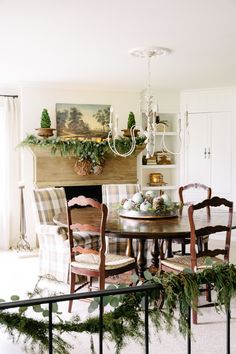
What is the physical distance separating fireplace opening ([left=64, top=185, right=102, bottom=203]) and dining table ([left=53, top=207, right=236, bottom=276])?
1753 millimetres

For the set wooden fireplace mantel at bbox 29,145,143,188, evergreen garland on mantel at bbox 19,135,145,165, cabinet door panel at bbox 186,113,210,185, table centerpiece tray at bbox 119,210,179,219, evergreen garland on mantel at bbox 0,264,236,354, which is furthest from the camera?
cabinet door panel at bbox 186,113,210,185

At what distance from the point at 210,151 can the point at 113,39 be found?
12.0 ft

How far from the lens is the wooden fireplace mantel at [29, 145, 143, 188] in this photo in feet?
21.6

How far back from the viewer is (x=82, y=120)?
22.6 ft

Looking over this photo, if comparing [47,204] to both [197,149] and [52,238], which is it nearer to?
[52,238]

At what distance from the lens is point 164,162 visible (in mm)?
7578

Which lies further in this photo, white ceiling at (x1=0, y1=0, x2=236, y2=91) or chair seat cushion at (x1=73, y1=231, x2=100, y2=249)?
chair seat cushion at (x1=73, y1=231, x2=100, y2=249)

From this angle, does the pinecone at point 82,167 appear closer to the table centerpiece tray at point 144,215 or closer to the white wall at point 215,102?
the white wall at point 215,102

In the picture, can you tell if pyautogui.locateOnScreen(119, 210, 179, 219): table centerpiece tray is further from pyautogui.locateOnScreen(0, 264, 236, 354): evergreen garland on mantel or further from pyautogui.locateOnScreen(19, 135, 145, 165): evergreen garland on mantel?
pyautogui.locateOnScreen(0, 264, 236, 354): evergreen garland on mantel

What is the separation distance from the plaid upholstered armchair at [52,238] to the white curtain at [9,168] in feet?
5.83

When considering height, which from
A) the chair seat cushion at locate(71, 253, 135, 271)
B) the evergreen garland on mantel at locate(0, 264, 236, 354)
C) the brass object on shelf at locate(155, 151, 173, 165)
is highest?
the brass object on shelf at locate(155, 151, 173, 165)

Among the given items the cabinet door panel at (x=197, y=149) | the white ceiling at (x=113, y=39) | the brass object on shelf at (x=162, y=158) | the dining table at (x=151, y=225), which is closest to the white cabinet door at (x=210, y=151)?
the cabinet door panel at (x=197, y=149)

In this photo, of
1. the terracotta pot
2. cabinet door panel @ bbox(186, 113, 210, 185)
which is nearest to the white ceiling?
the terracotta pot

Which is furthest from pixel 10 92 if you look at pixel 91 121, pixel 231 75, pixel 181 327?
pixel 181 327
